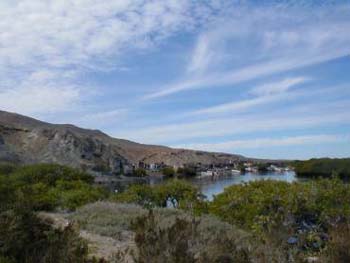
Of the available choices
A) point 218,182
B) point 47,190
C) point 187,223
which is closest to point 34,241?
point 187,223

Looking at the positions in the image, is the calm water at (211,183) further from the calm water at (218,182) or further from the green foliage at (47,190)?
the green foliage at (47,190)

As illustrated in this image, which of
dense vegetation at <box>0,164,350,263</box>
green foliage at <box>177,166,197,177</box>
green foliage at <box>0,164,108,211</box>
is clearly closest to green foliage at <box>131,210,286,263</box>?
dense vegetation at <box>0,164,350,263</box>

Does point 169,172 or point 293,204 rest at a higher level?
point 169,172

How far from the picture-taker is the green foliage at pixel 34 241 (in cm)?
533

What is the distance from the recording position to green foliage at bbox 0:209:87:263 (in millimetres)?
5327

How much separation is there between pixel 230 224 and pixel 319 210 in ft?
6.36

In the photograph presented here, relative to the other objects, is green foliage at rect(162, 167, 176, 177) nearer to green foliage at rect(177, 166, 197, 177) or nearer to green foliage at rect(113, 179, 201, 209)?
green foliage at rect(177, 166, 197, 177)

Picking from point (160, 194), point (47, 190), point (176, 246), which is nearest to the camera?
point (176, 246)

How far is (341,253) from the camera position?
5703mm

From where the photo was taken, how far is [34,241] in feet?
20.4

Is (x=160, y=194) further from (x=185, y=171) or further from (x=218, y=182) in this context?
(x=185, y=171)

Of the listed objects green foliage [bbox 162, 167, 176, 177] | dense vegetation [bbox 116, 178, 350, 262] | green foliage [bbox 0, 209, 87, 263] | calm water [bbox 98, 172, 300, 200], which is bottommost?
green foliage [bbox 0, 209, 87, 263]

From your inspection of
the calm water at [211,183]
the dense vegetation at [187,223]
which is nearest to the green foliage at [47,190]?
the dense vegetation at [187,223]

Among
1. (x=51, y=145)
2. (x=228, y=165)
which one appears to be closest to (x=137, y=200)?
(x=51, y=145)
